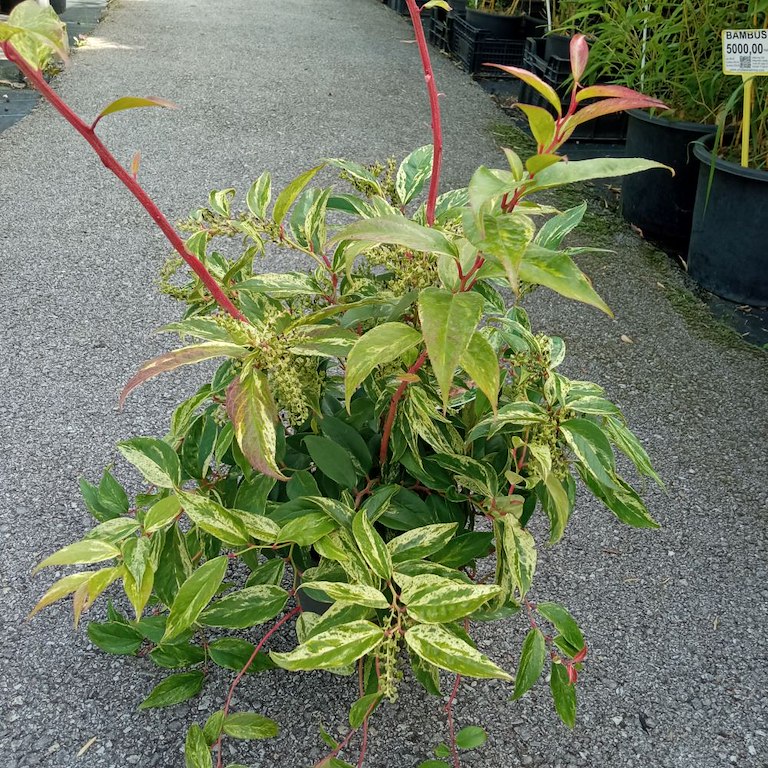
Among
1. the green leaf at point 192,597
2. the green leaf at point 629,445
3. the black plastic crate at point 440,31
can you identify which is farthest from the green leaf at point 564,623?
the black plastic crate at point 440,31

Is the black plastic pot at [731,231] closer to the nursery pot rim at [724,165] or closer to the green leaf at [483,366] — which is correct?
the nursery pot rim at [724,165]

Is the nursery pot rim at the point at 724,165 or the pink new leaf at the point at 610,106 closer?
the pink new leaf at the point at 610,106

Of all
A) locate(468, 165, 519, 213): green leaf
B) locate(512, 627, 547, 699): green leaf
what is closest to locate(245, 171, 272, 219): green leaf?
locate(468, 165, 519, 213): green leaf

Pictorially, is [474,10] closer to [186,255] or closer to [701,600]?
[701,600]

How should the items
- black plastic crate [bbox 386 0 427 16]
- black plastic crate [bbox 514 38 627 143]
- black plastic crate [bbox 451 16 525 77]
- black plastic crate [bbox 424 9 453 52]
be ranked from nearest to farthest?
black plastic crate [bbox 514 38 627 143], black plastic crate [bbox 451 16 525 77], black plastic crate [bbox 424 9 453 52], black plastic crate [bbox 386 0 427 16]

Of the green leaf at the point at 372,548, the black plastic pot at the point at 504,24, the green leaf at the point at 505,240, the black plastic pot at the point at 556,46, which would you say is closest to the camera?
the green leaf at the point at 505,240

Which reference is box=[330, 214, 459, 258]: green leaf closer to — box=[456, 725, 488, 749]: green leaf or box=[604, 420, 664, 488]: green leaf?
box=[604, 420, 664, 488]: green leaf

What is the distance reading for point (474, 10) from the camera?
210 inches

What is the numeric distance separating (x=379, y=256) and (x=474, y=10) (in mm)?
5035

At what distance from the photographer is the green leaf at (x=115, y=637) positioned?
4.06 ft

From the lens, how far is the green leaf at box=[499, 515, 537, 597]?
0.96 m

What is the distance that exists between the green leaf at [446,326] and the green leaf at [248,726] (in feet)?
2.15

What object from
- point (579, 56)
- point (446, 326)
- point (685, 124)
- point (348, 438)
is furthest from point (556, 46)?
point (446, 326)

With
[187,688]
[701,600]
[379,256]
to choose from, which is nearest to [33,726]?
[187,688]
